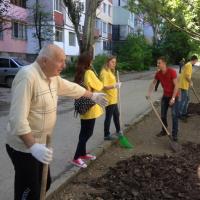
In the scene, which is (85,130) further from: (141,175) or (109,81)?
(109,81)

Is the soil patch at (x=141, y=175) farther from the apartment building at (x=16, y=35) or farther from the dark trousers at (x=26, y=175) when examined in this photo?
the apartment building at (x=16, y=35)

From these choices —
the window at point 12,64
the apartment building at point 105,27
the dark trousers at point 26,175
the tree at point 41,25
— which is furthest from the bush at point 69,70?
the apartment building at point 105,27

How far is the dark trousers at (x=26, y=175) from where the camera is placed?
3760 millimetres

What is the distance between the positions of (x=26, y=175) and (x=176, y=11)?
39.1 feet

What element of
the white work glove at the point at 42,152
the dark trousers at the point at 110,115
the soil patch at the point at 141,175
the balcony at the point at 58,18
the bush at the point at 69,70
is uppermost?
the balcony at the point at 58,18

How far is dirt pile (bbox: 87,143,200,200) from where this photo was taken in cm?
532

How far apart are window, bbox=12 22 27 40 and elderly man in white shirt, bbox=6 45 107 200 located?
114ft

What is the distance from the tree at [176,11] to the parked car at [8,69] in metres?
8.15

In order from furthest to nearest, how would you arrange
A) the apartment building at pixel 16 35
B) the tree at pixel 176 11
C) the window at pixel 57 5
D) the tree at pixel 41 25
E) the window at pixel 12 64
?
the window at pixel 57 5, the apartment building at pixel 16 35, the tree at pixel 41 25, the window at pixel 12 64, the tree at pixel 176 11

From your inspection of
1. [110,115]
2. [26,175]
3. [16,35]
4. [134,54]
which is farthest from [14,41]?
[26,175]

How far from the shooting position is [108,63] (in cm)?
813

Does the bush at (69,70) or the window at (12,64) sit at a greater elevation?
the window at (12,64)

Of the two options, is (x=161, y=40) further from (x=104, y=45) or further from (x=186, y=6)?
(x=186, y=6)

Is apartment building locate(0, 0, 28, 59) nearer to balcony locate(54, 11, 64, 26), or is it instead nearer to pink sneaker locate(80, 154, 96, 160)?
balcony locate(54, 11, 64, 26)
